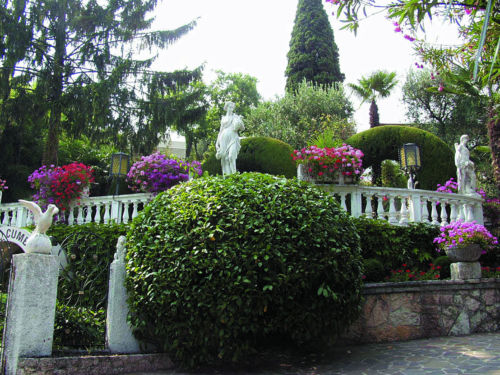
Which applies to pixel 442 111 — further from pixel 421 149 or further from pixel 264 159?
pixel 264 159

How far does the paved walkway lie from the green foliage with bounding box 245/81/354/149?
16342 mm

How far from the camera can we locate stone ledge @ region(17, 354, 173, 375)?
415cm

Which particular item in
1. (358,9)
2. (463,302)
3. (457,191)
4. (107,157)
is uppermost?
(107,157)

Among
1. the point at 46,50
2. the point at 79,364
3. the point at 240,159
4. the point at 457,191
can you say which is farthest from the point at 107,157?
the point at 79,364

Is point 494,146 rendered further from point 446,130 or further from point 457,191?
point 446,130

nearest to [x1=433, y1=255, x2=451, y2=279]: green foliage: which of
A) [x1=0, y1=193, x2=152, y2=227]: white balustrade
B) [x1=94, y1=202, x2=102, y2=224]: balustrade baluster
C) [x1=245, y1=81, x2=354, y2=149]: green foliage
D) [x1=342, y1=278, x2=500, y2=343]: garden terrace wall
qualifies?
[x1=342, y1=278, x2=500, y2=343]: garden terrace wall

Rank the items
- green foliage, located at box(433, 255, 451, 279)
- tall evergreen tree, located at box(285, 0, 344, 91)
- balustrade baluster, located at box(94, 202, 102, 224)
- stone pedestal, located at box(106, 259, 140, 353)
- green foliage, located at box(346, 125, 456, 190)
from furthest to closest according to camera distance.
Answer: tall evergreen tree, located at box(285, 0, 344, 91), green foliage, located at box(346, 125, 456, 190), balustrade baluster, located at box(94, 202, 102, 224), green foliage, located at box(433, 255, 451, 279), stone pedestal, located at box(106, 259, 140, 353)

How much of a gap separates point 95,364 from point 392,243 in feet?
17.8

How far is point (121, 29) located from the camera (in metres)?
15.1

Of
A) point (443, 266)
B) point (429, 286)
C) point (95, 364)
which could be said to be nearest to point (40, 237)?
point (95, 364)

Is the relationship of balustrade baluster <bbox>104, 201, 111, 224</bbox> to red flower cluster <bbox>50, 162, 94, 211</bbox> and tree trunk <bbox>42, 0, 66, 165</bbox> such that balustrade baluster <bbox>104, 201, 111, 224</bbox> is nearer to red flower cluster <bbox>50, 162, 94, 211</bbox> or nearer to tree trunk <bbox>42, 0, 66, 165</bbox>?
red flower cluster <bbox>50, 162, 94, 211</bbox>

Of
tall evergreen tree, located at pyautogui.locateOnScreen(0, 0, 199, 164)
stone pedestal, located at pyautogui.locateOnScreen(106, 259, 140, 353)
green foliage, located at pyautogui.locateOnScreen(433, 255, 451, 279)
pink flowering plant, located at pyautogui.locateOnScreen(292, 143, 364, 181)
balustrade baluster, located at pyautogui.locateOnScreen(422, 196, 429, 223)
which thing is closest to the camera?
stone pedestal, located at pyautogui.locateOnScreen(106, 259, 140, 353)

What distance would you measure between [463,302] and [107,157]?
57.6 ft

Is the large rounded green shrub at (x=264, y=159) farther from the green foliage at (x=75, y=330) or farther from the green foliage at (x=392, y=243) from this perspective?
the green foliage at (x=75, y=330)
